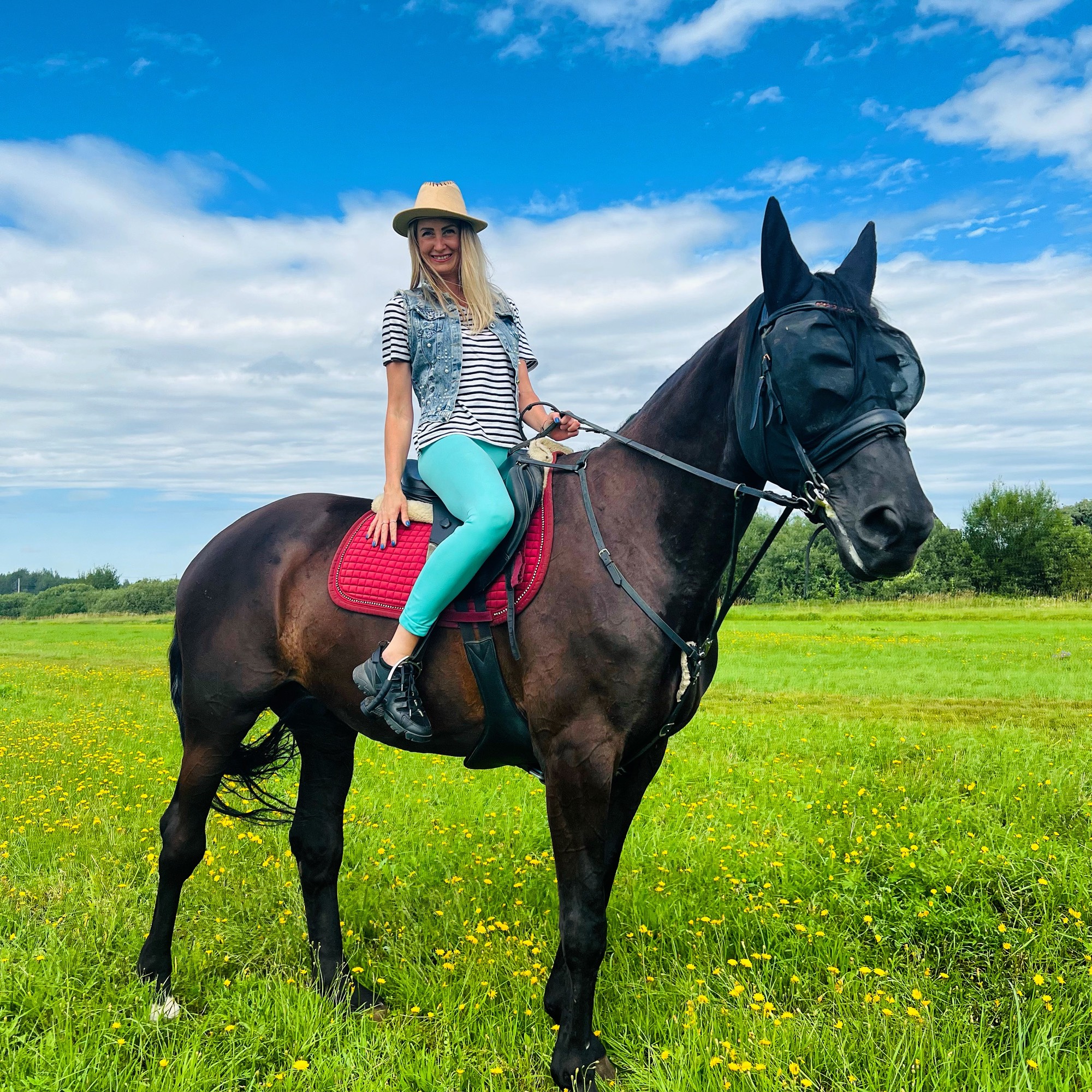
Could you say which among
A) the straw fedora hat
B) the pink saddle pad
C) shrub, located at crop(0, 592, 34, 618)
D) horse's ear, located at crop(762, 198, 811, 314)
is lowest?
shrub, located at crop(0, 592, 34, 618)

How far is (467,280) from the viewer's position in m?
4.14

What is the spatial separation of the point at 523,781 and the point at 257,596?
4.86m

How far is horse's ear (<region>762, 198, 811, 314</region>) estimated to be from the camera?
3043 mm

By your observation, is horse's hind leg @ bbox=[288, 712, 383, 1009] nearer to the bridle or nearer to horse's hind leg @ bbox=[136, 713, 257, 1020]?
horse's hind leg @ bbox=[136, 713, 257, 1020]

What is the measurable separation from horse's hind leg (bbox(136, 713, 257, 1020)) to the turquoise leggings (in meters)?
1.54

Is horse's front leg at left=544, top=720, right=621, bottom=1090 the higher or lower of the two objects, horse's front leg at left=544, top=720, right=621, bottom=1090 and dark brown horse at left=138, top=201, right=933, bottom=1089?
the lower

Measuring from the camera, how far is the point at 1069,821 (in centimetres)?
604

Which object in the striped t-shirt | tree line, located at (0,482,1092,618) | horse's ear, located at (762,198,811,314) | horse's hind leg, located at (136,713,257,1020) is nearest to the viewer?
horse's ear, located at (762,198,811,314)

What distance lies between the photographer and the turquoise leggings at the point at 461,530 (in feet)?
11.6

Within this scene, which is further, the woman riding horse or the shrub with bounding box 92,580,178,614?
the shrub with bounding box 92,580,178,614

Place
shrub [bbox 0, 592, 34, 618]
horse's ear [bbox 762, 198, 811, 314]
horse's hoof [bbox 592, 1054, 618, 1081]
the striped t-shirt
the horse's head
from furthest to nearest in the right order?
1. shrub [bbox 0, 592, 34, 618]
2. the striped t-shirt
3. horse's hoof [bbox 592, 1054, 618, 1081]
4. horse's ear [bbox 762, 198, 811, 314]
5. the horse's head

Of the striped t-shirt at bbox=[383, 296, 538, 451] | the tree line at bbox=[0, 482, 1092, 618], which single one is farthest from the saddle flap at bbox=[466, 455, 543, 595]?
the tree line at bbox=[0, 482, 1092, 618]

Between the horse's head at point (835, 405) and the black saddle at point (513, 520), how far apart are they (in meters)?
1.05

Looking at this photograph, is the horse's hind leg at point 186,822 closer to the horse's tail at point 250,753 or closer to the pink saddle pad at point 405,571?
the horse's tail at point 250,753
